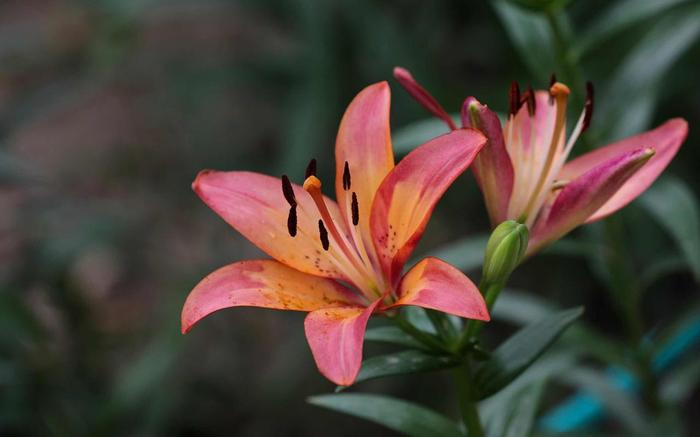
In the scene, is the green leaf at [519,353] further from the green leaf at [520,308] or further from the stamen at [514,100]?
the green leaf at [520,308]

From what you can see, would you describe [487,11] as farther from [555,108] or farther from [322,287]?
[322,287]

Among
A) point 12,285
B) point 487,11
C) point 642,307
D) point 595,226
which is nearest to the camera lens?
point 595,226

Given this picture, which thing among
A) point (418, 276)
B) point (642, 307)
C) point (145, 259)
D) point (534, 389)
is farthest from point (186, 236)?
point (418, 276)

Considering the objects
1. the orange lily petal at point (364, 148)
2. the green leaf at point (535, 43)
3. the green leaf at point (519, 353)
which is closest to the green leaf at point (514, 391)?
the green leaf at point (519, 353)

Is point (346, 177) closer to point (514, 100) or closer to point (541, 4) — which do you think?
point (514, 100)

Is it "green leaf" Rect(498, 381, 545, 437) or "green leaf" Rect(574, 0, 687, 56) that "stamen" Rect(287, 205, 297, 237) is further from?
"green leaf" Rect(574, 0, 687, 56)

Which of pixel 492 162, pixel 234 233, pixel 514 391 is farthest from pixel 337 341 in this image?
pixel 234 233
